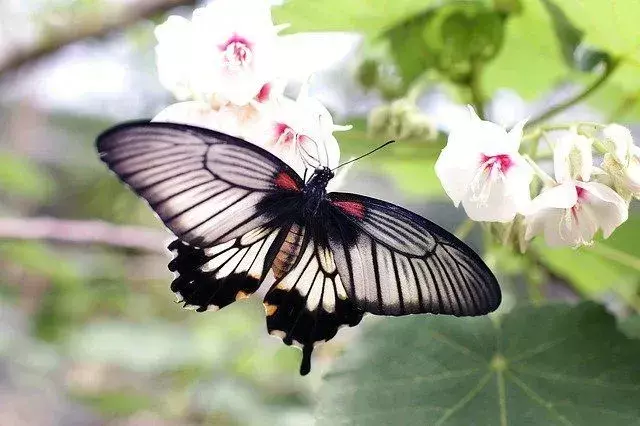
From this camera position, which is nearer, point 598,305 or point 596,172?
point 596,172

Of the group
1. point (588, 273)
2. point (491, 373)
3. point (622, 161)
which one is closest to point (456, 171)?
point (622, 161)

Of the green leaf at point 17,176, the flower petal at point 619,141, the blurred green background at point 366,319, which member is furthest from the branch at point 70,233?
the flower petal at point 619,141

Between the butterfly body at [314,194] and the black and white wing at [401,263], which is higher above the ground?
the butterfly body at [314,194]

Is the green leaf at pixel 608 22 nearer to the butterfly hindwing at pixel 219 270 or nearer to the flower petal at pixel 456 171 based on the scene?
the flower petal at pixel 456 171

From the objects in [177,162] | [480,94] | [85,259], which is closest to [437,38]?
[480,94]

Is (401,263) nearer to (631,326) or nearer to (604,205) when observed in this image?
(604,205)

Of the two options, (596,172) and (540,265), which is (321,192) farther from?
(540,265)
